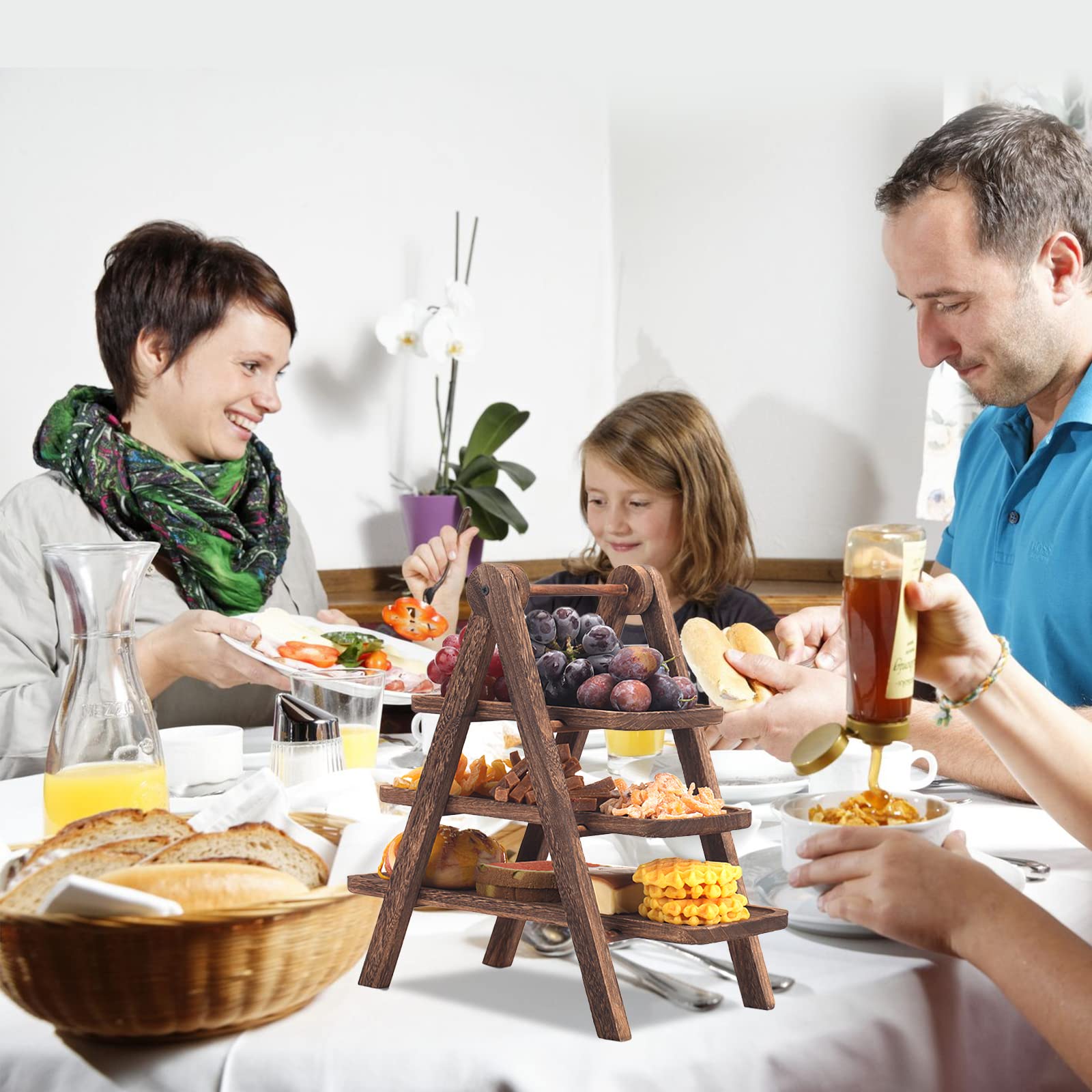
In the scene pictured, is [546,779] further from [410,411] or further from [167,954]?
[410,411]

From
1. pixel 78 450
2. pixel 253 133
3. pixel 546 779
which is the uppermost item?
pixel 253 133

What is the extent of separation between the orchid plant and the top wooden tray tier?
2.41 meters

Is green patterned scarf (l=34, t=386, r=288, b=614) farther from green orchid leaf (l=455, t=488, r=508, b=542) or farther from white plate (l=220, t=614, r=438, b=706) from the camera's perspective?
green orchid leaf (l=455, t=488, r=508, b=542)

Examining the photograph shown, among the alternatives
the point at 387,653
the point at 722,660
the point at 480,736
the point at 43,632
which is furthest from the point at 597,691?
the point at 43,632

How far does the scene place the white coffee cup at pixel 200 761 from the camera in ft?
4.82

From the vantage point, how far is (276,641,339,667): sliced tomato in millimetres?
1860

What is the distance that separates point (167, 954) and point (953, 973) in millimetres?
613

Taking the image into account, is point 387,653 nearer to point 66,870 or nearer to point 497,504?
point 66,870

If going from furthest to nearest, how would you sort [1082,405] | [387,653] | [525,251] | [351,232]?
[525,251] → [351,232] → [387,653] → [1082,405]

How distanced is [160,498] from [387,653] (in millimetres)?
665

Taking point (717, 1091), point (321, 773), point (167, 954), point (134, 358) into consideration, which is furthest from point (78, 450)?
point (717, 1091)

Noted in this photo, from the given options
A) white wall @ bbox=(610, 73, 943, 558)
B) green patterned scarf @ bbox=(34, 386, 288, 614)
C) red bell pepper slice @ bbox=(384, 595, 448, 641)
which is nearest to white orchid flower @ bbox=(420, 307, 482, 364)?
white wall @ bbox=(610, 73, 943, 558)

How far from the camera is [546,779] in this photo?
860mm

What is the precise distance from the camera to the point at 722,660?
178 cm
